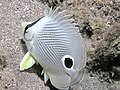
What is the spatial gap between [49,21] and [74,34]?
0.74 feet

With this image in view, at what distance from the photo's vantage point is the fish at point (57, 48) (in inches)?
95.3

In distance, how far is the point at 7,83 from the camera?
238 centimetres

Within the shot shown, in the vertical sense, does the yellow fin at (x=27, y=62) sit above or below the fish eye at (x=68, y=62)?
above

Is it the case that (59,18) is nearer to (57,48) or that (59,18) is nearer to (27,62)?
(57,48)

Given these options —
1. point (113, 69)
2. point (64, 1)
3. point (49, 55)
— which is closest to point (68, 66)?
point (49, 55)

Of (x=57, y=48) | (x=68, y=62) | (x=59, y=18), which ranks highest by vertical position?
(x=59, y=18)

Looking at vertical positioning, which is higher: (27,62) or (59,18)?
(59,18)

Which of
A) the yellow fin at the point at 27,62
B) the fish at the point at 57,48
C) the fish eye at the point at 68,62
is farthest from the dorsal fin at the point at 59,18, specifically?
the yellow fin at the point at 27,62

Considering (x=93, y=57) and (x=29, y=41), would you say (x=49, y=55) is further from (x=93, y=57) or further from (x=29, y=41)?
(x=93, y=57)

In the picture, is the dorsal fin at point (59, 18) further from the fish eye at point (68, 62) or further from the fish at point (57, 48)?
the fish eye at point (68, 62)

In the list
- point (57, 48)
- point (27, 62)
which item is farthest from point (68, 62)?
point (27, 62)

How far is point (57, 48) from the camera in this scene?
7.97ft

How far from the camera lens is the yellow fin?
2479 millimetres

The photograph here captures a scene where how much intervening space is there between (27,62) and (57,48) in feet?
0.92
